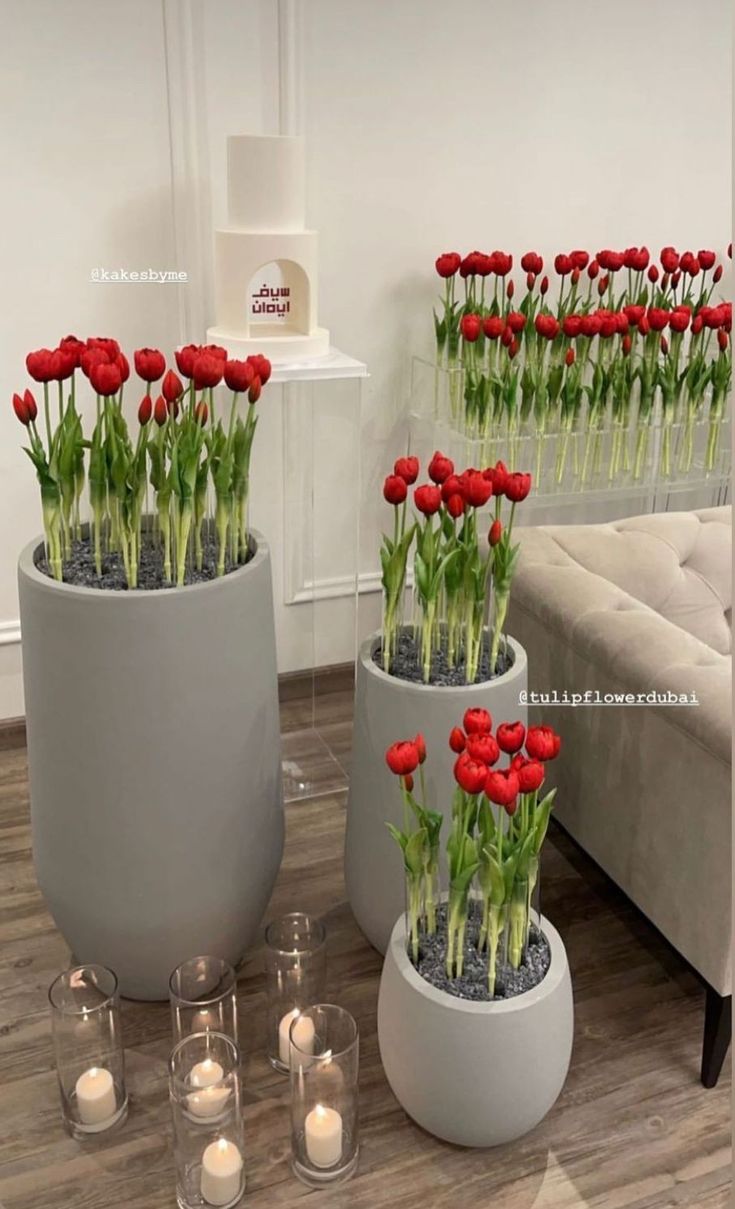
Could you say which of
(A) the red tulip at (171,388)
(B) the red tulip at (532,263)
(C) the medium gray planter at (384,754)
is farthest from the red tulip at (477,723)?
(B) the red tulip at (532,263)

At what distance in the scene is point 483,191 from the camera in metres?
2.83

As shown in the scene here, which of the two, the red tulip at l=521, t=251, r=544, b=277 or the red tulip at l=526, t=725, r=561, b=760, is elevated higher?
the red tulip at l=521, t=251, r=544, b=277

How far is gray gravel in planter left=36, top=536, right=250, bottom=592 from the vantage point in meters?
1.74

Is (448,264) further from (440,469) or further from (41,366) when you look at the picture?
(41,366)

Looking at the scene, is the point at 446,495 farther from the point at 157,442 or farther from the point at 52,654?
the point at 52,654

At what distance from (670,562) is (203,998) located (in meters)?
1.13

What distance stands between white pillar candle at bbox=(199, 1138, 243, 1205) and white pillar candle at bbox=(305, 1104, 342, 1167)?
10 centimetres

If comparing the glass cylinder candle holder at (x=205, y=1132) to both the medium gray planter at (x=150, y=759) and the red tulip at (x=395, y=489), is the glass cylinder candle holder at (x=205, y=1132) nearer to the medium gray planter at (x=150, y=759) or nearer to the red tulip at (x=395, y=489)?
the medium gray planter at (x=150, y=759)

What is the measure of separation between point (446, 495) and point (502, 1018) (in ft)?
2.38

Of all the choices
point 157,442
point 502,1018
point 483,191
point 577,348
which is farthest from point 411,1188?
point 483,191

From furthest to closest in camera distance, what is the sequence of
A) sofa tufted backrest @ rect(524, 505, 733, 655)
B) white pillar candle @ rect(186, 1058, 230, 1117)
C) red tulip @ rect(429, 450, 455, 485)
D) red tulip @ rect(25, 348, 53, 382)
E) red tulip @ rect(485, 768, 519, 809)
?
sofa tufted backrest @ rect(524, 505, 733, 655) < red tulip @ rect(429, 450, 455, 485) < red tulip @ rect(25, 348, 53, 382) < white pillar candle @ rect(186, 1058, 230, 1117) < red tulip @ rect(485, 768, 519, 809)

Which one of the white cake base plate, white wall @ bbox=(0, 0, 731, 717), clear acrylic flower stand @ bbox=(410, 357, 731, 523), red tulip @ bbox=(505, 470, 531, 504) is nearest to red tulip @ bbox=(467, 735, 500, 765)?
red tulip @ bbox=(505, 470, 531, 504)

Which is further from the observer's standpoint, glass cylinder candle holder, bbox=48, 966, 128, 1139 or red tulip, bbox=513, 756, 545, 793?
glass cylinder candle holder, bbox=48, 966, 128, 1139

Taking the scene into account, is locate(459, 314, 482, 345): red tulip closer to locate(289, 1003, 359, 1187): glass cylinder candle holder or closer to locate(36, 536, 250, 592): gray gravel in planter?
locate(36, 536, 250, 592): gray gravel in planter
